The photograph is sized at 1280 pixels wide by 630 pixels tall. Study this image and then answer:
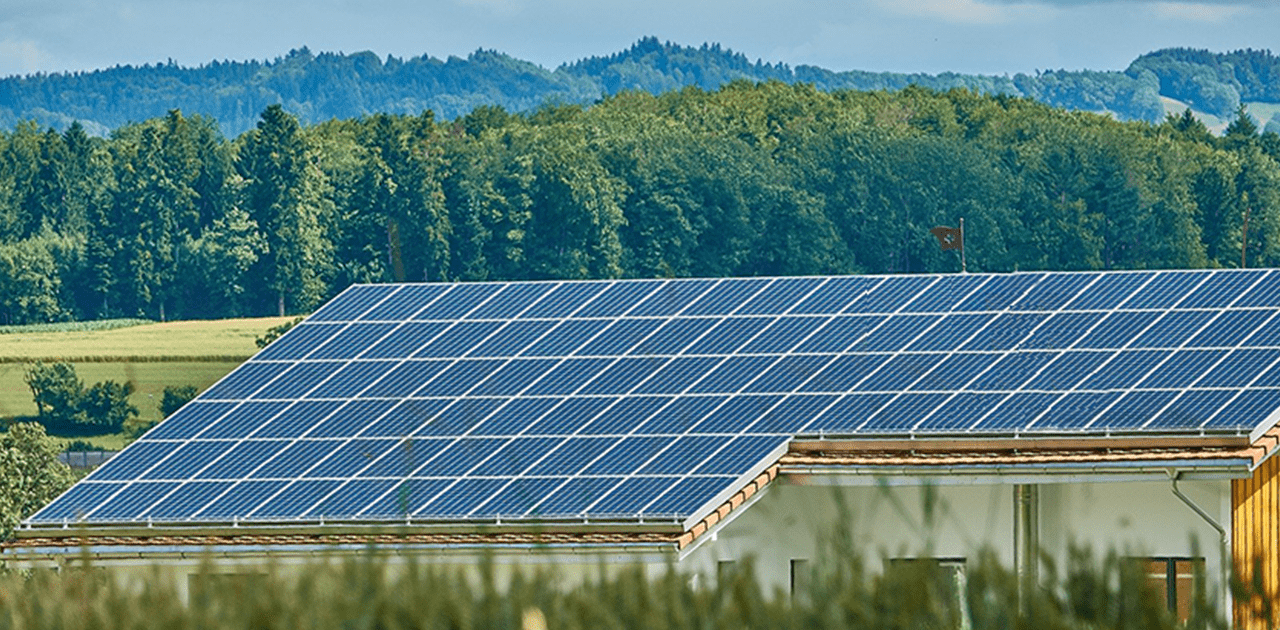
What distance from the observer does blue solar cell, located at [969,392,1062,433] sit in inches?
1041

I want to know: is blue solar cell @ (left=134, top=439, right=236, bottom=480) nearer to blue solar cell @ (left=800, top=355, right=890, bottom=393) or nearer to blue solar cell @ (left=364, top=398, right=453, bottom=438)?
blue solar cell @ (left=364, top=398, right=453, bottom=438)

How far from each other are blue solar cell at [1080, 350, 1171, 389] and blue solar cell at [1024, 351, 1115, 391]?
0.44 feet

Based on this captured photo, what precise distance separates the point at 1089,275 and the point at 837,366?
14.8ft

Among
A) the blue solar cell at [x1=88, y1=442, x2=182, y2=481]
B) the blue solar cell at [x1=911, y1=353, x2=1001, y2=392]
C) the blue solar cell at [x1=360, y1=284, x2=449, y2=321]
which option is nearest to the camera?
the blue solar cell at [x1=911, y1=353, x2=1001, y2=392]

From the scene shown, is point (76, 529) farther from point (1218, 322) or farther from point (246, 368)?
point (1218, 322)

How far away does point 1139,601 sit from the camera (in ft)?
38.5

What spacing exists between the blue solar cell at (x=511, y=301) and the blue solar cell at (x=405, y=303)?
0.97 m

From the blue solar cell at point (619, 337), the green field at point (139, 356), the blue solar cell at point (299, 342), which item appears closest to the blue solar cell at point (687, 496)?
the blue solar cell at point (619, 337)

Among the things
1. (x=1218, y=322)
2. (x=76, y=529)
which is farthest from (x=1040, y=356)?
(x=76, y=529)

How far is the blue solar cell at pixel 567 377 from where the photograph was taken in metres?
29.6

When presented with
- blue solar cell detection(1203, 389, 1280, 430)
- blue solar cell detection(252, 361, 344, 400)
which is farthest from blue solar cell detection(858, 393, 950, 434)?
blue solar cell detection(252, 361, 344, 400)

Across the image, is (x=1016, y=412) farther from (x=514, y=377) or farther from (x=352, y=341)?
(x=352, y=341)

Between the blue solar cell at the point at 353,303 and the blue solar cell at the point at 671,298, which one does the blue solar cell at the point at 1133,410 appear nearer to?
the blue solar cell at the point at 671,298

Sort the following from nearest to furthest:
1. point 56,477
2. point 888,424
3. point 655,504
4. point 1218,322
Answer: point 655,504
point 888,424
point 1218,322
point 56,477
